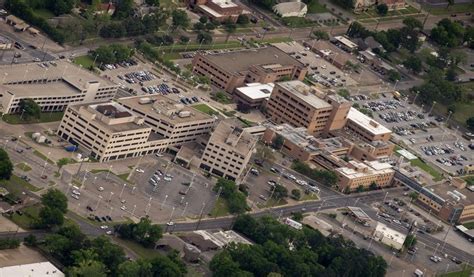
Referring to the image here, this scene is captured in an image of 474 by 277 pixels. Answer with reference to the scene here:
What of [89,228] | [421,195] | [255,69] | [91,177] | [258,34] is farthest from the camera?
[258,34]

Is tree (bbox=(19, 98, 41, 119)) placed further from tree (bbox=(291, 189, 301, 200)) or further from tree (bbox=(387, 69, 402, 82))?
tree (bbox=(387, 69, 402, 82))

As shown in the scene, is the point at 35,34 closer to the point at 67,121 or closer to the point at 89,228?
the point at 67,121

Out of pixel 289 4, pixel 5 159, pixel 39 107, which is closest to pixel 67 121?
pixel 39 107

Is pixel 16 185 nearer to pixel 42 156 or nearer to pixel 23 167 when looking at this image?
pixel 23 167

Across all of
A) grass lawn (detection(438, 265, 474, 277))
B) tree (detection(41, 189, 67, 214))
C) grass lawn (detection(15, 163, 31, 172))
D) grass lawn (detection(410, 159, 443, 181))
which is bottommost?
grass lawn (detection(15, 163, 31, 172))

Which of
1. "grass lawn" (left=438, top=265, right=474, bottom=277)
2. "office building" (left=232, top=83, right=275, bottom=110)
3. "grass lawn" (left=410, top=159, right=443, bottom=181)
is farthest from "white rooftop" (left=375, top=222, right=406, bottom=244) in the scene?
"office building" (left=232, top=83, right=275, bottom=110)

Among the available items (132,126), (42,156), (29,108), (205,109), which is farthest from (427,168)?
(42,156)
